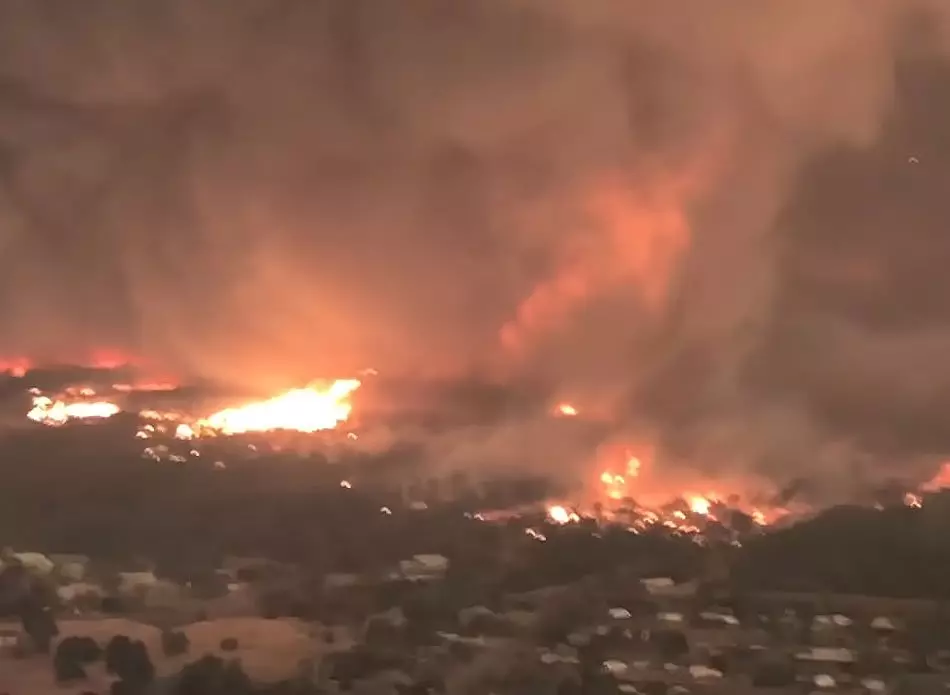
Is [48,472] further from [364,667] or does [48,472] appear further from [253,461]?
[364,667]

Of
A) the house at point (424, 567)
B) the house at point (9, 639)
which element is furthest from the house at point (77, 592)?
the house at point (424, 567)

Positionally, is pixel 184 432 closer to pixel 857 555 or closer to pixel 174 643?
pixel 174 643

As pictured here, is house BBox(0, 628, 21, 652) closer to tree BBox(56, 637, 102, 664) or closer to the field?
the field

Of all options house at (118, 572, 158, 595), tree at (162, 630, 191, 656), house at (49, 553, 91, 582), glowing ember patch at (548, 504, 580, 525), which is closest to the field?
tree at (162, 630, 191, 656)

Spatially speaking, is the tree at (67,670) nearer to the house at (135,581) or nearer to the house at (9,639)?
the house at (9,639)

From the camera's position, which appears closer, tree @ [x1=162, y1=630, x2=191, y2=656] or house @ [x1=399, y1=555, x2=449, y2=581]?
tree @ [x1=162, y1=630, x2=191, y2=656]
